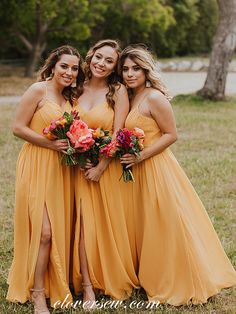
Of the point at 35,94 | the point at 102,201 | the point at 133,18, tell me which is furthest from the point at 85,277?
the point at 133,18

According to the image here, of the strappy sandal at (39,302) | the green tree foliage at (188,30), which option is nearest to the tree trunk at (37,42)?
the green tree foliage at (188,30)

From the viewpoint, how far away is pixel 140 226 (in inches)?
177

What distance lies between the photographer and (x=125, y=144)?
161 inches

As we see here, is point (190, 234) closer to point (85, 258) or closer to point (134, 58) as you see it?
point (85, 258)

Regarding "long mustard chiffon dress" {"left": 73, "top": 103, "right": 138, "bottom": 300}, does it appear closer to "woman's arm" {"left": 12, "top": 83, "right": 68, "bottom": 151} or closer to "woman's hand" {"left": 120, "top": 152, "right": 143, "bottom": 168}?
"woman's hand" {"left": 120, "top": 152, "right": 143, "bottom": 168}

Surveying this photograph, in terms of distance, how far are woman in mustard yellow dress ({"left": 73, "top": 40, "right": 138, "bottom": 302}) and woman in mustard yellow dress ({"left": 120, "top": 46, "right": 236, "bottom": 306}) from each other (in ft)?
0.37

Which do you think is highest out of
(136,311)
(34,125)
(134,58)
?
(134,58)

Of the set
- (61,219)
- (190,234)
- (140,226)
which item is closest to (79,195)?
(61,219)

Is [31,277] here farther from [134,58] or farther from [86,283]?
[134,58]

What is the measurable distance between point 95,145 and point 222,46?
1066cm

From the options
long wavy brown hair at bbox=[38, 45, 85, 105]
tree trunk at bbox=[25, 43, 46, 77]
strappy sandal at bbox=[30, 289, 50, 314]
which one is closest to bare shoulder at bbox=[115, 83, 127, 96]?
long wavy brown hair at bbox=[38, 45, 85, 105]

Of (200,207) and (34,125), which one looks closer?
(34,125)

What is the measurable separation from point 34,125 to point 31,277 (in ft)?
3.63

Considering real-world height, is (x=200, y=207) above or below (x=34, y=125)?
below
